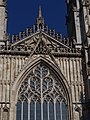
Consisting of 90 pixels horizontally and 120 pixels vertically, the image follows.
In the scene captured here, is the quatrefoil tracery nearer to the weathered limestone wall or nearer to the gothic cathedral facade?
the gothic cathedral facade

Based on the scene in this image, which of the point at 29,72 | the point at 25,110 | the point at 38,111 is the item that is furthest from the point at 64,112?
the point at 29,72

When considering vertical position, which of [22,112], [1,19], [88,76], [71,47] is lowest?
[22,112]

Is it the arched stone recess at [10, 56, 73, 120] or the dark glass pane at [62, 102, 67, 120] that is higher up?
the arched stone recess at [10, 56, 73, 120]

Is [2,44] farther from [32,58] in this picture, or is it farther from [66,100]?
[66,100]

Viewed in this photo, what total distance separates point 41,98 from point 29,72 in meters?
1.97

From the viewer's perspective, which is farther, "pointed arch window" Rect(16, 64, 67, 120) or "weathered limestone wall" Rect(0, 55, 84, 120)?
"weathered limestone wall" Rect(0, 55, 84, 120)

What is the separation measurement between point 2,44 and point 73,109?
21.0 feet

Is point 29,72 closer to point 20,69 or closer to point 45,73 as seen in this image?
point 20,69

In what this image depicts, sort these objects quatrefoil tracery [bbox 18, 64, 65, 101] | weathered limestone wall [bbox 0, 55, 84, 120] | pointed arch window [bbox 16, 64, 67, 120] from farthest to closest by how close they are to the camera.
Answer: quatrefoil tracery [bbox 18, 64, 65, 101], weathered limestone wall [bbox 0, 55, 84, 120], pointed arch window [bbox 16, 64, 67, 120]

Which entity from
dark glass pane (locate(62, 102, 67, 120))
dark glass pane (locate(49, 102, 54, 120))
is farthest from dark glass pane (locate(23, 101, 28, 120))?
dark glass pane (locate(62, 102, 67, 120))

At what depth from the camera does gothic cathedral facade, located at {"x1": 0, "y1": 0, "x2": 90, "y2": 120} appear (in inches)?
947

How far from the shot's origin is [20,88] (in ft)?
81.1

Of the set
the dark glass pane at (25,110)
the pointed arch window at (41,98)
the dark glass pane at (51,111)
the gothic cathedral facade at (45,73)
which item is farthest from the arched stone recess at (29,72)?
the dark glass pane at (51,111)

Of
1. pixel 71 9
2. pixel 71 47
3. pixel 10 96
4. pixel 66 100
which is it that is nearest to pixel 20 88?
pixel 10 96
